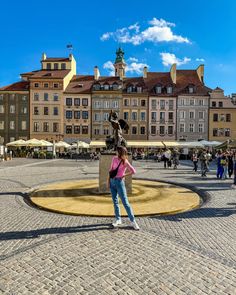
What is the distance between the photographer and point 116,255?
4.48m

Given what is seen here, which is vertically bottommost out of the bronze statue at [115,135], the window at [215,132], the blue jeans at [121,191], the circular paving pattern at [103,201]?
the circular paving pattern at [103,201]

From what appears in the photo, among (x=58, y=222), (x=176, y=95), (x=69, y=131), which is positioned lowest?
(x=58, y=222)

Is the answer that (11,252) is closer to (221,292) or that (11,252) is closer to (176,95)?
(221,292)

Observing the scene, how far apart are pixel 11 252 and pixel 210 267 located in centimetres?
335

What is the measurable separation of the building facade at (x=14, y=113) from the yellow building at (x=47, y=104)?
1208mm

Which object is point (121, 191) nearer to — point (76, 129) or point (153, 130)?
point (76, 129)

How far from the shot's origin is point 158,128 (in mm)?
49875

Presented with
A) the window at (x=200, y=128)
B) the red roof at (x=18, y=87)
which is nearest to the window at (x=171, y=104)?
the window at (x=200, y=128)

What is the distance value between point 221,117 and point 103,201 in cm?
4572

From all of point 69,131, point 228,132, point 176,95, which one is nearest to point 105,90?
point 69,131

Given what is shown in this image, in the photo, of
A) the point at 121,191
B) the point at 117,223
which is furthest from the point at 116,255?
the point at 121,191

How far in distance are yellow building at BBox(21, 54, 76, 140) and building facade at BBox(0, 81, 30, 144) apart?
121cm

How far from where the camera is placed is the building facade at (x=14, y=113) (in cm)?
4925

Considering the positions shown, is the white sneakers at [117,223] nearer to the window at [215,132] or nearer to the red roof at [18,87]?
the window at [215,132]
